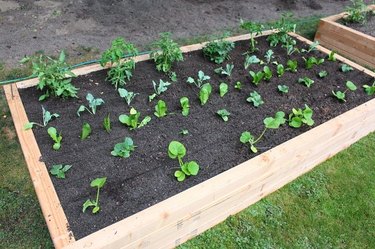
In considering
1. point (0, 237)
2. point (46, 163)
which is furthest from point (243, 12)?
point (0, 237)

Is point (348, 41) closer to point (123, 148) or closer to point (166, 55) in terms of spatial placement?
point (166, 55)

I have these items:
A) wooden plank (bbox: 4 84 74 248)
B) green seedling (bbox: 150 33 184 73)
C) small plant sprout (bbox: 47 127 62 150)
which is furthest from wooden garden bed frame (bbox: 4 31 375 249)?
green seedling (bbox: 150 33 184 73)

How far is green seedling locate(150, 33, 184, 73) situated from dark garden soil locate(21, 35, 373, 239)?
0.08 metres

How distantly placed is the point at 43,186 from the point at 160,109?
2.83ft

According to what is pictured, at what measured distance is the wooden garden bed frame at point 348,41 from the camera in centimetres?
354

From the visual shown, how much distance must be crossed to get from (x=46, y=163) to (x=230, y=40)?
205 cm

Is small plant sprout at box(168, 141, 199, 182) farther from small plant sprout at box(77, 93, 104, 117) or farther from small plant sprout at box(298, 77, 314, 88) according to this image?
small plant sprout at box(298, 77, 314, 88)

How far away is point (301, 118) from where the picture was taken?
2275 millimetres

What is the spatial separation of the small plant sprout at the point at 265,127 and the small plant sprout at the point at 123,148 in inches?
26.8

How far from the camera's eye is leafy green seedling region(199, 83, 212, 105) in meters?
2.30

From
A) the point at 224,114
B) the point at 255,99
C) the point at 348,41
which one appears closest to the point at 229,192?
Result: the point at 224,114

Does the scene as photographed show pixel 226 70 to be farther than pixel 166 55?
Yes

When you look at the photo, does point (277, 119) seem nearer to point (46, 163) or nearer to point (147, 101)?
point (147, 101)

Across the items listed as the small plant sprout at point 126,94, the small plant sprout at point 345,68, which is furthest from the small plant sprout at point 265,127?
the small plant sprout at point 345,68
